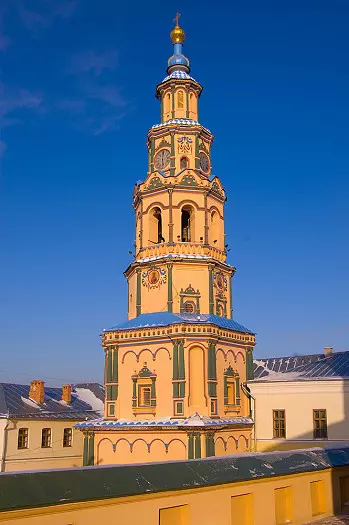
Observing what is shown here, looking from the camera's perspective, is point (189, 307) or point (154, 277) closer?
point (189, 307)

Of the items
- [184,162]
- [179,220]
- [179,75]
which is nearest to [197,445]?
[179,220]

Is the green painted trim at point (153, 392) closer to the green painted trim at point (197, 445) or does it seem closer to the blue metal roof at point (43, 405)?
the green painted trim at point (197, 445)

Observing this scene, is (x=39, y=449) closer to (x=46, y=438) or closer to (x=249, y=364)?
(x=46, y=438)

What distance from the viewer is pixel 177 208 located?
32.3 m

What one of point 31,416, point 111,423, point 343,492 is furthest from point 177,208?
point 343,492

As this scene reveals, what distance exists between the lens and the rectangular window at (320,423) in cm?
2786

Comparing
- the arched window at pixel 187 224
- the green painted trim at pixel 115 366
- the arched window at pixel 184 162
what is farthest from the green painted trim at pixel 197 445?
the arched window at pixel 184 162

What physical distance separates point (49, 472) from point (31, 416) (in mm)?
27832

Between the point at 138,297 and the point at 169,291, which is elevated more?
the point at 169,291

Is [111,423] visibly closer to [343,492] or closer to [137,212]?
[137,212]

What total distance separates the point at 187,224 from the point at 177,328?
7.48 metres

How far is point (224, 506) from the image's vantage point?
1212 cm

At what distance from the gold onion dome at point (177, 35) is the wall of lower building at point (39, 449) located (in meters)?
25.4

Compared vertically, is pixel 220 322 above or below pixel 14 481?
above
